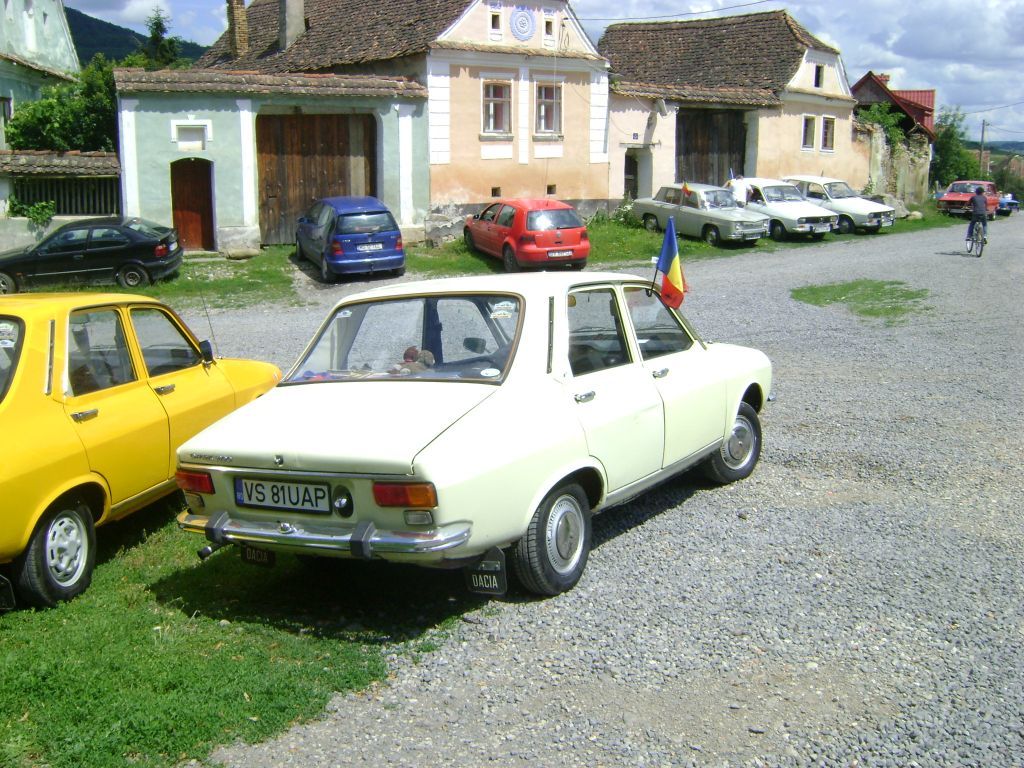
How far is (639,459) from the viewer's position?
19.8 feet

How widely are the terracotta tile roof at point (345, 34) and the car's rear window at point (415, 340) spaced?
2088 cm

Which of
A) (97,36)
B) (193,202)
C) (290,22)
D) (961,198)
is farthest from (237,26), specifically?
(97,36)

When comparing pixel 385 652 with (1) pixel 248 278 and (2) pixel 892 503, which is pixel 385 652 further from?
(1) pixel 248 278

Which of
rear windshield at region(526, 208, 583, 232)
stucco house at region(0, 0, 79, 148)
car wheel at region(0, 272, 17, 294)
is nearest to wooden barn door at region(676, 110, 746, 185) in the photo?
rear windshield at region(526, 208, 583, 232)

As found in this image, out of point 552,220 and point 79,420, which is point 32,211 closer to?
point 552,220

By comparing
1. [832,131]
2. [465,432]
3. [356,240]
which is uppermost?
[832,131]

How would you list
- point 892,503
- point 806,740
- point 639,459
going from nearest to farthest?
point 806,740, point 639,459, point 892,503

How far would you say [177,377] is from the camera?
6805mm

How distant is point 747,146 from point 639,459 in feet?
104

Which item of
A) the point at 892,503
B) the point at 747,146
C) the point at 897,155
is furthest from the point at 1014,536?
the point at 897,155

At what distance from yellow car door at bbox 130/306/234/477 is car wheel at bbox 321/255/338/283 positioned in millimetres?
13999

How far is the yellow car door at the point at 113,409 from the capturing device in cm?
575

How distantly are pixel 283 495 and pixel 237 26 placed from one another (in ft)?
103

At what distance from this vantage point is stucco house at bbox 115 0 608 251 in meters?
22.9
